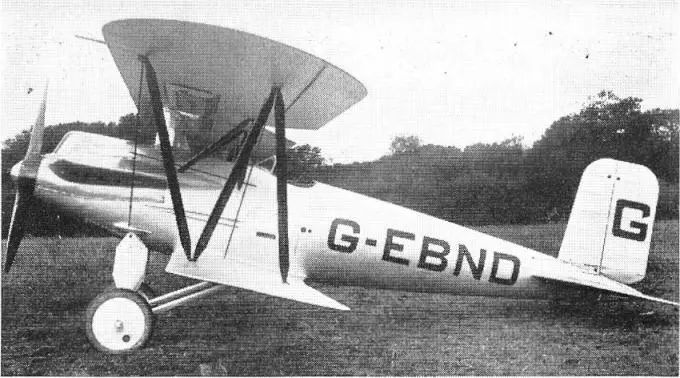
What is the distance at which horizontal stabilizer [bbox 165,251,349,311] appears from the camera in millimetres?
3510

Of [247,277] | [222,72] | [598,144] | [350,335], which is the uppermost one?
[598,144]

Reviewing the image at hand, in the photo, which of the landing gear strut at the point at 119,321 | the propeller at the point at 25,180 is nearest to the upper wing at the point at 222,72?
the propeller at the point at 25,180

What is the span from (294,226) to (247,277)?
614 millimetres

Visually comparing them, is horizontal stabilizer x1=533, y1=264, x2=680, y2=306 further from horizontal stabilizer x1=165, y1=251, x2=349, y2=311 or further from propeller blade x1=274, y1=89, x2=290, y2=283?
propeller blade x1=274, y1=89, x2=290, y2=283

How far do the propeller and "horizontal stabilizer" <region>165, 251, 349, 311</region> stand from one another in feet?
3.59

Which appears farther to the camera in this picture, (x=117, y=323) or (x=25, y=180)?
(x=25, y=180)

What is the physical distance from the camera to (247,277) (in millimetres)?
3703

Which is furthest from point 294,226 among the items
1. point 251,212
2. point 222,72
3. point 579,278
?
point 579,278

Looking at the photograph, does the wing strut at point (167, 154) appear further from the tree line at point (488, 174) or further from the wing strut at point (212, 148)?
the tree line at point (488, 174)

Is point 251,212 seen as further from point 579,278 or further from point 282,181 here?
point 579,278

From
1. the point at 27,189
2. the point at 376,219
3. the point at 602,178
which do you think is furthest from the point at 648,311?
the point at 27,189

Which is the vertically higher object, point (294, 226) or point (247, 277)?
point (294, 226)

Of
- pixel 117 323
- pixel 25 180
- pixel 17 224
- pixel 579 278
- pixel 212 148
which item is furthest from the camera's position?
pixel 579 278

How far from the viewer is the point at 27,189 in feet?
12.6
